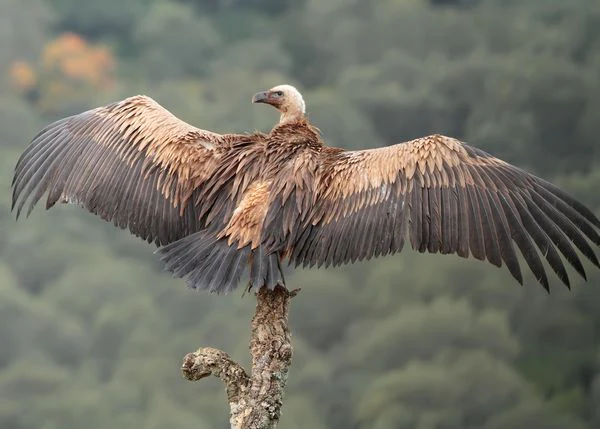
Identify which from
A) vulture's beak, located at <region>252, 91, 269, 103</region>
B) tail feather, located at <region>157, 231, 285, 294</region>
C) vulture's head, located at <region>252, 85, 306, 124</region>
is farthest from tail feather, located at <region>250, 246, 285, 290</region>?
vulture's beak, located at <region>252, 91, 269, 103</region>

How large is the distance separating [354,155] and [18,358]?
18.1m

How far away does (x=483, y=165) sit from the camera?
24.2 ft

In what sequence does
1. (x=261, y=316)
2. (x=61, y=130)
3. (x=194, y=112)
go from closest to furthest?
1. (x=261, y=316)
2. (x=61, y=130)
3. (x=194, y=112)

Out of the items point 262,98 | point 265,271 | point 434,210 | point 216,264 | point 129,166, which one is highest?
point 262,98

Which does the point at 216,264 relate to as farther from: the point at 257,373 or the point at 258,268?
the point at 257,373

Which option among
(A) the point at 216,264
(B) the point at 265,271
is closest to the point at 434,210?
(B) the point at 265,271

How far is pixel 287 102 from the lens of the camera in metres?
8.39

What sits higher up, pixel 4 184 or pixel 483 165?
pixel 4 184

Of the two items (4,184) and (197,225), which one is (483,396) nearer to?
(4,184)

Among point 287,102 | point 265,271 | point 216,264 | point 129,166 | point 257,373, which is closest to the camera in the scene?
point 257,373

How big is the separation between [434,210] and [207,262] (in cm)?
140

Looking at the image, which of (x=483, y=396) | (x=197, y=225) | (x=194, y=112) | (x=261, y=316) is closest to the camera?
(x=261, y=316)

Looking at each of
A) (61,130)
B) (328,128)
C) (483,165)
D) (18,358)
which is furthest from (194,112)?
(483,165)

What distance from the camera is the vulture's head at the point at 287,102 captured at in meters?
8.35
